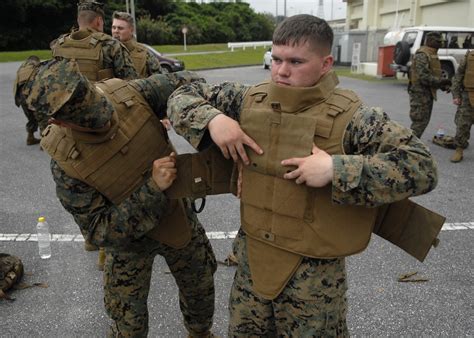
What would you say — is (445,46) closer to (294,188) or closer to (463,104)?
(463,104)

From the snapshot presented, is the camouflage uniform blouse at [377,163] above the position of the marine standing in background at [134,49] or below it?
below

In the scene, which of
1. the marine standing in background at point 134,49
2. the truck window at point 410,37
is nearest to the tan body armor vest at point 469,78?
the marine standing in background at point 134,49

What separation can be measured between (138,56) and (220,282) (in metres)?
3.29

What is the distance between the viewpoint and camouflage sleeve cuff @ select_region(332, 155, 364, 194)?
140 centimetres

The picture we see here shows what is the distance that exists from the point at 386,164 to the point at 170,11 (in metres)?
48.4

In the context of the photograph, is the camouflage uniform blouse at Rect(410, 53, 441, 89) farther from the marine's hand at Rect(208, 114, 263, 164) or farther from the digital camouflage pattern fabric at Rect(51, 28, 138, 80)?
the marine's hand at Rect(208, 114, 263, 164)

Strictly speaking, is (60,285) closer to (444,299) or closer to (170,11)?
(444,299)

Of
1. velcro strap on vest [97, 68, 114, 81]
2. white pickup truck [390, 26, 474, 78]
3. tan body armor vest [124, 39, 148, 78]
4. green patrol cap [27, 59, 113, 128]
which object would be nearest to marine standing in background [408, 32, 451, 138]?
tan body armor vest [124, 39, 148, 78]

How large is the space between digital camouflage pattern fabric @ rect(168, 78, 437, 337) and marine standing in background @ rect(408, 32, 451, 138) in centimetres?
588

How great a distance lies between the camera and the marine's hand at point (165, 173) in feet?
5.94

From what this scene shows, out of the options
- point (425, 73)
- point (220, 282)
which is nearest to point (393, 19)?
point (425, 73)

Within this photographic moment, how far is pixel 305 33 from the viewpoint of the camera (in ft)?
4.97

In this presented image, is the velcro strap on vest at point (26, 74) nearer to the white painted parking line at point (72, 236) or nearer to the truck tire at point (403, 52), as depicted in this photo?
the white painted parking line at point (72, 236)

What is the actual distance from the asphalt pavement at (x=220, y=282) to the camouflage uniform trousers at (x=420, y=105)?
6.50ft
